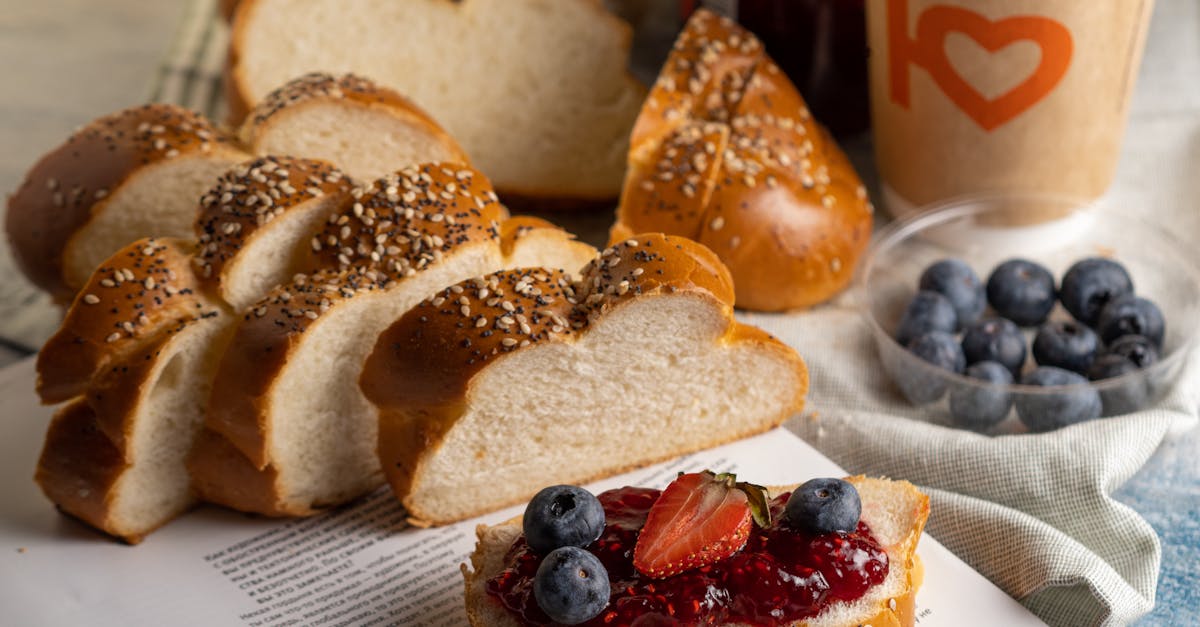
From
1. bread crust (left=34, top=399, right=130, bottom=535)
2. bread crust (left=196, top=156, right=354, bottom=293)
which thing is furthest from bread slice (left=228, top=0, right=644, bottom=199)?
bread crust (left=34, top=399, right=130, bottom=535)

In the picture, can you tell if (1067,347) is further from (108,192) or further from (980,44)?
(108,192)

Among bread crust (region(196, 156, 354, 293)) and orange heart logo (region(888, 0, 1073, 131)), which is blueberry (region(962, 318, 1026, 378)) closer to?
orange heart logo (region(888, 0, 1073, 131))

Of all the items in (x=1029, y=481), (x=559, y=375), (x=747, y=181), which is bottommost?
(x=1029, y=481)

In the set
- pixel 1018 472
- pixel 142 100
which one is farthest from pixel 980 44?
pixel 142 100

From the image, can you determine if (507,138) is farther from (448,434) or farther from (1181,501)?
(1181,501)

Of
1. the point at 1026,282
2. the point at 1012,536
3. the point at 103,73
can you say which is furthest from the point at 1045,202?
the point at 103,73

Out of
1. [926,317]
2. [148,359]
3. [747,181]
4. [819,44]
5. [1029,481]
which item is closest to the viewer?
[148,359]

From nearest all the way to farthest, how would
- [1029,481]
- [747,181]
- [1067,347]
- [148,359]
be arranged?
[148,359], [1029,481], [1067,347], [747,181]
